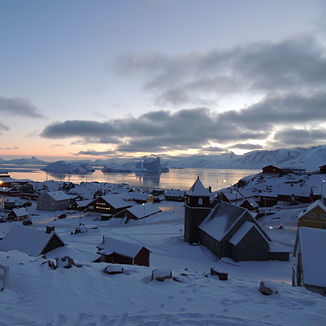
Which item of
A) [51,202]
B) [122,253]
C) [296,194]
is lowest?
[51,202]

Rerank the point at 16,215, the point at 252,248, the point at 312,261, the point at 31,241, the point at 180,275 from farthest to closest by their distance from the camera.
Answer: the point at 16,215 < the point at 252,248 < the point at 31,241 < the point at 312,261 < the point at 180,275

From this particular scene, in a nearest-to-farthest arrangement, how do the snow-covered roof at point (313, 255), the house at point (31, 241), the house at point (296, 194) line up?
the snow-covered roof at point (313, 255), the house at point (31, 241), the house at point (296, 194)

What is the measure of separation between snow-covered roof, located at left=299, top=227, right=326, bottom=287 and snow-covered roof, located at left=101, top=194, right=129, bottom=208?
58.5 m

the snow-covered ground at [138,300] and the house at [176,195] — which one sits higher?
the snow-covered ground at [138,300]

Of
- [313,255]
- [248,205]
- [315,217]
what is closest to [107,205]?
[248,205]

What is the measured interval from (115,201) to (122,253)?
159 feet

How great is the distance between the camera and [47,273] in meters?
12.5

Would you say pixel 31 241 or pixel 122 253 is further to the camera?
pixel 31 241

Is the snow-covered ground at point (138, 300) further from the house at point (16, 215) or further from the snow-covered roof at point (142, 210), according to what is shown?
the house at point (16, 215)

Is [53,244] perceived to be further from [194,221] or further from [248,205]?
[248,205]

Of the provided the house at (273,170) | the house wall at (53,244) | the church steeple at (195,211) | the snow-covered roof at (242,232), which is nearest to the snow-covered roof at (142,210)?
the church steeple at (195,211)

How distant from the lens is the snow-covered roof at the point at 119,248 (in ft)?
88.4

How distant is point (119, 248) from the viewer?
27719 millimetres

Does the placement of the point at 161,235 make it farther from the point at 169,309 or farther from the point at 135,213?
the point at 169,309
